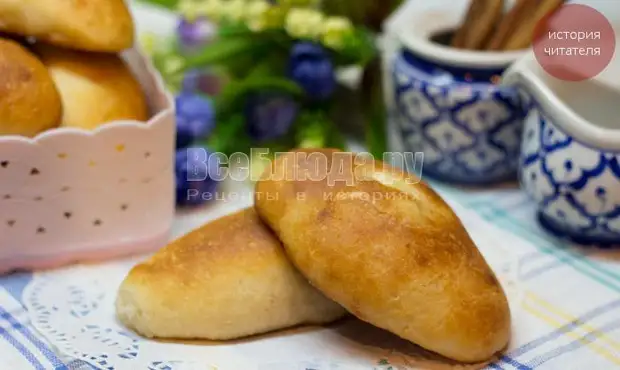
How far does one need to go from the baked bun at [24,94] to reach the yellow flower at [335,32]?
0.44 meters

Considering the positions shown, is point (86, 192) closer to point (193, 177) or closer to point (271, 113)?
point (193, 177)

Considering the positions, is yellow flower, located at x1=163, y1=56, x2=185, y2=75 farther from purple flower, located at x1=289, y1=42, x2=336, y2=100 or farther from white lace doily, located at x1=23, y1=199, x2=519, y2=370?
white lace doily, located at x1=23, y1=199, x2=519, y2=370

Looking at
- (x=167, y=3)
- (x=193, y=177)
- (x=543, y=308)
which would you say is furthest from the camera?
(x=167, y=3)

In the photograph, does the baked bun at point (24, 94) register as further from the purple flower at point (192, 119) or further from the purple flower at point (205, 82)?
the purple flower at point (205, 82)

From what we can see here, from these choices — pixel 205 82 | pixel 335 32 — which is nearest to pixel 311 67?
pixel 335 32

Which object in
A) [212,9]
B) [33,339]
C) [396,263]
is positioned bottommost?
[33,339]

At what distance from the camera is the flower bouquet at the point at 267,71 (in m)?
1.07

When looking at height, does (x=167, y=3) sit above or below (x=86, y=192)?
above

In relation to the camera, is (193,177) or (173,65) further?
(173,65)

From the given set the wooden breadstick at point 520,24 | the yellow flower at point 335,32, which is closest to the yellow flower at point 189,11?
the yellow flower at point 335,32

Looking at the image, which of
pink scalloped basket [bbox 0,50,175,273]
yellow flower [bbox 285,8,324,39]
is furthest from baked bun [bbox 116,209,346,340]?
yellow flower [bbox 285,8,324,39]

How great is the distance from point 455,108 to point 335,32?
221 millimetres

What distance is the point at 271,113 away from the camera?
3.53 feet

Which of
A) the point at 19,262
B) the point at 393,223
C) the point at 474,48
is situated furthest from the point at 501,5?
the point at 19,262
